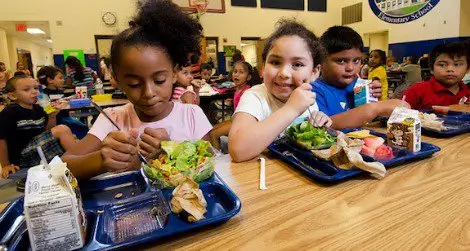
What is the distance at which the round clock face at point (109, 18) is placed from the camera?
29.4ft

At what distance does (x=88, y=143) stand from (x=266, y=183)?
0.81 m

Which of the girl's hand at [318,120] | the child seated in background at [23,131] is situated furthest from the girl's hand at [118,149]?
the child seated in background at [23,131]

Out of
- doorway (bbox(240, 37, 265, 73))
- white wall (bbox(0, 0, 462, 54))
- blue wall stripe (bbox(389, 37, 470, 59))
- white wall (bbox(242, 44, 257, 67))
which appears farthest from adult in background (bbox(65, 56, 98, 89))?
blue wall stripe (bbox(389, 37, 470, 59))

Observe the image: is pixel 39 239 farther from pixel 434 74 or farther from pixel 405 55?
pixel 405 55

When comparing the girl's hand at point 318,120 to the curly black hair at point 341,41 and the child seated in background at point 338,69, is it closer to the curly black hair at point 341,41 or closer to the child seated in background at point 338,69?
the child seated in background at point 338,69

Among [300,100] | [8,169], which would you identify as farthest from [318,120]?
[8,169]

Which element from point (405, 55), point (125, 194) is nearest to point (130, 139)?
point (125, 194)

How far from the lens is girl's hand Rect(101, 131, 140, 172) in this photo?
0.84 m

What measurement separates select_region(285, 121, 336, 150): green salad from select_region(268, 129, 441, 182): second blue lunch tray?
31 mm

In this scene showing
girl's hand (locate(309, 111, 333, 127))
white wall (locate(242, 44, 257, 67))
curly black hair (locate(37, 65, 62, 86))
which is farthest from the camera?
white wall (locate(242, 44, 257, 67))

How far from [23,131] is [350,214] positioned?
296cm

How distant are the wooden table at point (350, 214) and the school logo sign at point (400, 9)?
10.7 metres

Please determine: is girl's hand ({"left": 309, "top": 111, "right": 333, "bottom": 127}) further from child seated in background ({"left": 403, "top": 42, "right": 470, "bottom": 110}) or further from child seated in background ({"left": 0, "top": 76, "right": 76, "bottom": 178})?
child seated in background ({"left": 0, "top": 76, "right": 76, "bottom": 178})

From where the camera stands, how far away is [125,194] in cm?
85
